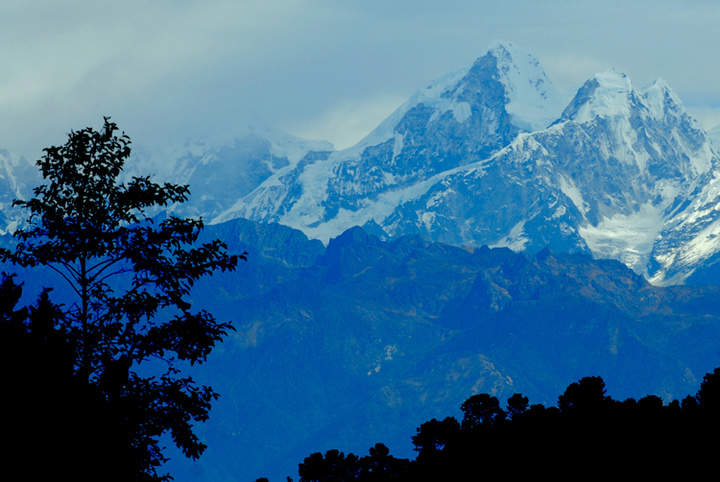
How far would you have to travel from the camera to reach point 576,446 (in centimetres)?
6344

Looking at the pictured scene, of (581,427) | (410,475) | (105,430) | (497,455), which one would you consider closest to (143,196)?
(105,430)

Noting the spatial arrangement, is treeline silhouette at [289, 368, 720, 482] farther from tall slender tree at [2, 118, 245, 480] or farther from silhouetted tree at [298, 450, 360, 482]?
tall slender tree at [2, 118, 245, 480]

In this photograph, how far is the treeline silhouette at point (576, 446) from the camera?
56.9m

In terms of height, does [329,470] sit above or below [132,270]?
above

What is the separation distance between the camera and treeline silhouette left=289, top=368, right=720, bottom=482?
56.9m

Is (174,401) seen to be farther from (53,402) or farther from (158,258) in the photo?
(53,402)

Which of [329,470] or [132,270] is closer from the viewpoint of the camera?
[132,270]

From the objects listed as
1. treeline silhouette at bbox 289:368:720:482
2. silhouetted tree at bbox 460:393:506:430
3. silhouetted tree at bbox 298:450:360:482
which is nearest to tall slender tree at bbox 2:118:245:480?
treeline silhouette at bbox 289:368:720:482

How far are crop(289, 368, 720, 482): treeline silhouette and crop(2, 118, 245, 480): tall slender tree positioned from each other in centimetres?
2885

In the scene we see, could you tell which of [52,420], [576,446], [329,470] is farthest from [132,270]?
[329,470]

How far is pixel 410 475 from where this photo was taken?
77.2m

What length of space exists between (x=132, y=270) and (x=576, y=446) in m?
36.4

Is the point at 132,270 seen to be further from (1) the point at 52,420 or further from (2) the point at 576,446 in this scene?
(2) the point at 576,446

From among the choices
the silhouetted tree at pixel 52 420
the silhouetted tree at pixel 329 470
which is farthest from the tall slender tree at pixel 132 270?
the silhouetted tree at pixel 329 470
